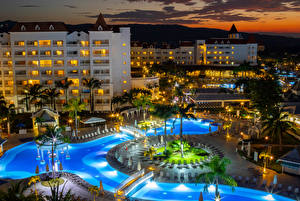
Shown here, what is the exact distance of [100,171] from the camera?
30.1 m

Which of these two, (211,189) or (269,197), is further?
(211,189)

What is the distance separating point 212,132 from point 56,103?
114 ft

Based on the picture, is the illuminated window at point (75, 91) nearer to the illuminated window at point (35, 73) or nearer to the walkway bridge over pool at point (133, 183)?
A: the illuminated window at point (35, 73)

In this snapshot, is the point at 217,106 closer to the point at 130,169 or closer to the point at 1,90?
the point at 130,169

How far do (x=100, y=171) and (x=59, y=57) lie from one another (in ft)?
121

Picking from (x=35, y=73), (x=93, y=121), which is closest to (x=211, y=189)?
(x=93, y=121)

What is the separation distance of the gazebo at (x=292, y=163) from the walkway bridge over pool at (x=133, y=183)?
506 inches

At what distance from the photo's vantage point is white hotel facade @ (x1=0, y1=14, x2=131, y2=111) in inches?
2309

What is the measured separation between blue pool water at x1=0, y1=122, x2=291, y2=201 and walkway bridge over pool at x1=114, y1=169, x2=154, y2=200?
472mm

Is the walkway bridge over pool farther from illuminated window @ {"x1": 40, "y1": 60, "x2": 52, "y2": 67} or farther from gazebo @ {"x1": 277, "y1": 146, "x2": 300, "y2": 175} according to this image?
illuminated window @ {"x1": 40, "y1": 60, "x2": 52, "y2": 67}

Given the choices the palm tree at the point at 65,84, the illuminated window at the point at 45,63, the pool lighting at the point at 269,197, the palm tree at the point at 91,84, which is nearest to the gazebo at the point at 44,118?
the palm tree at the point at 65,84

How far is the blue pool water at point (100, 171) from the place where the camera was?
24266 mm

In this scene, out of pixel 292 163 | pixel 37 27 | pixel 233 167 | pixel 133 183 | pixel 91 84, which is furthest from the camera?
pixel 37 27

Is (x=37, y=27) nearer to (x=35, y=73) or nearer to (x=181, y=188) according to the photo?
(x=35, y=73)
